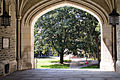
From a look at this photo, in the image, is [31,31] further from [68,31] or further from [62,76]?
[68,31]

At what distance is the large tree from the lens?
13.3 metres

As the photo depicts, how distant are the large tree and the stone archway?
4.46 m

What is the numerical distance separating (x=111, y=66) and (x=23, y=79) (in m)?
4.36

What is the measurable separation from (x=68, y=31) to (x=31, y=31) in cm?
553

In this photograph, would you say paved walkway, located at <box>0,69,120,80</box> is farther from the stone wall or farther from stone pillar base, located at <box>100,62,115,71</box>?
stone pillar base, located at <box>100,62,115,71</box>

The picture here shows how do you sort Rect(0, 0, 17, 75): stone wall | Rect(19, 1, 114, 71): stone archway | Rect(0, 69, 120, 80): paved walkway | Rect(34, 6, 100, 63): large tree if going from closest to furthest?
1. Rect(0, 69, 120, 80): paved walkway
2. Rect(0, 0, 17, 75): stone wall
3. Rect(19, 1, 114, 71): stone archway
4. Rect(34, 6, 100, 63): large tree

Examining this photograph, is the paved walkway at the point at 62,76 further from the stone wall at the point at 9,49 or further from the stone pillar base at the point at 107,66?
the stone pillar base at the point at 107,66

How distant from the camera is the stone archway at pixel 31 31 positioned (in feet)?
27.0

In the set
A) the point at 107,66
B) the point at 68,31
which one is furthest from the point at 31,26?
the point at 68,31

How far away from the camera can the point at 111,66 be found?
313 inches

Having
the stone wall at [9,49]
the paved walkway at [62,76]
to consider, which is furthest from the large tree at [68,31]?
the paved walkway at [62,76]

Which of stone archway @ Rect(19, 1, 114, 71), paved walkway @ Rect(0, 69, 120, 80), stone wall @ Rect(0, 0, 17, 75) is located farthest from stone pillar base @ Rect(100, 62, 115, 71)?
stone wall @ Rect(0, 0, 17, 75)

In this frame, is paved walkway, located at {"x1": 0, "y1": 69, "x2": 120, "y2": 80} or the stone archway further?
the stone archway

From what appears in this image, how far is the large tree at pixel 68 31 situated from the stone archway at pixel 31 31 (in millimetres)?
4462
